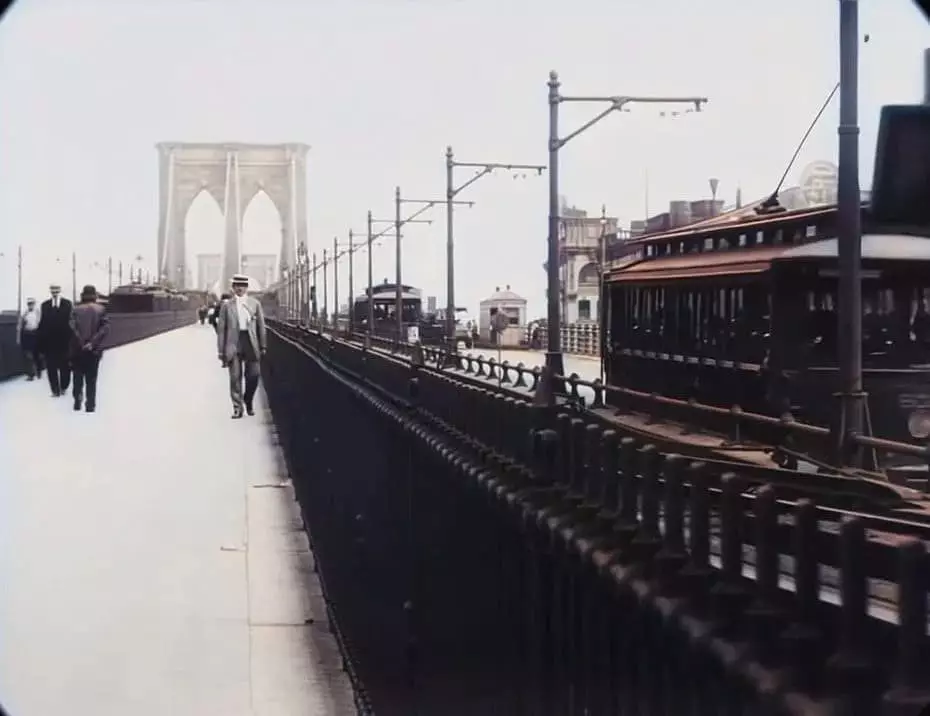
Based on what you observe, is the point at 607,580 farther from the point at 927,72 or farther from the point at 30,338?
the point at 30,338

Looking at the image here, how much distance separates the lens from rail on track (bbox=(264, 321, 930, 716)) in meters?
1.47

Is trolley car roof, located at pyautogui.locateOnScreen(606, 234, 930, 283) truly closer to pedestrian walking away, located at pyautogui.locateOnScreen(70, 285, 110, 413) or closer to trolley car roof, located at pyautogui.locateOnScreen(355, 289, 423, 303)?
pedestrian walking away, located at pyautogui.locateOnScreen(70, 285, 110, 413)

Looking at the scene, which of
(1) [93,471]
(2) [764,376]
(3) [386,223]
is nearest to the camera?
(2) [764,376]

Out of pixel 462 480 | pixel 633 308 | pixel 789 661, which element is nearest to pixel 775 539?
pixel 789 661

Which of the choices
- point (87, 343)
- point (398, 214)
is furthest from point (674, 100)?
point (87, 343)

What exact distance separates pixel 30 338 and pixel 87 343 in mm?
153

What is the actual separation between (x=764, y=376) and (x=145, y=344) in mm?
2977

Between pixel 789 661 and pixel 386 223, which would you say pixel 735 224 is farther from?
pixel 386 223

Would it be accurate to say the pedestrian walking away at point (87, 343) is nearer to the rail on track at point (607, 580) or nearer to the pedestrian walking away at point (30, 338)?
the pedestrian walking away at point (30, 338)

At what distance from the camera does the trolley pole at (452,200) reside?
3252 mm

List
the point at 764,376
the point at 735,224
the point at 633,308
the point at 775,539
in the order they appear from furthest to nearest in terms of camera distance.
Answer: the point at 633,308
the point at 735,224
the point at 764,376
the point at 775,539

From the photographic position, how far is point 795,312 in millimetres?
2266

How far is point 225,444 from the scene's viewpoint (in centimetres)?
527

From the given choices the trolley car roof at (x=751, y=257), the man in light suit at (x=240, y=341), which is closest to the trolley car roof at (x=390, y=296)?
the man in light suit at (x=240, y=341)
